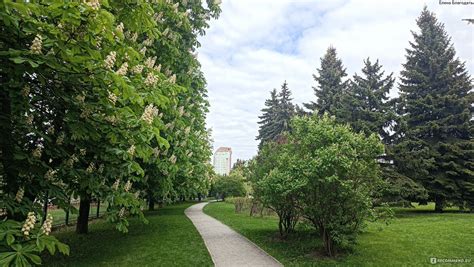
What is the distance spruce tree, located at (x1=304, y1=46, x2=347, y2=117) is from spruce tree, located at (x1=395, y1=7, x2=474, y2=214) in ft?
18.4

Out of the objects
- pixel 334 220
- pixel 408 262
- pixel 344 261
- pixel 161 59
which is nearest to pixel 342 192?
pixel 334 220

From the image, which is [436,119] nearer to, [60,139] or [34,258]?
[60,139]

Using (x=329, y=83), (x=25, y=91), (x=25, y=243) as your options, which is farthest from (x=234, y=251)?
(x=329, y=83)

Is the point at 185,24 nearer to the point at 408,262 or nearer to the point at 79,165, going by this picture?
the point at 79,165

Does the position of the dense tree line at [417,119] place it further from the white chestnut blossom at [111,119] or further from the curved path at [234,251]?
the white chestnut blossom at [111,119]

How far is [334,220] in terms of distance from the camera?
9.34 metres

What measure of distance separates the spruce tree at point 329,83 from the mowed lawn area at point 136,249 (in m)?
19.5

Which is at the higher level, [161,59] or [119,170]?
[161,59]

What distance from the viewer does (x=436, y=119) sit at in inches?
982

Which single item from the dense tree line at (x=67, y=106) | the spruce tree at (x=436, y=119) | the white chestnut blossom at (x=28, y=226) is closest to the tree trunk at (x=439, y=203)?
the spruce tree at (x=436, y=119)

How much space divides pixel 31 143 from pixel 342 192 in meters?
7.27

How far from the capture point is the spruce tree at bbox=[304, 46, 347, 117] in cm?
2994

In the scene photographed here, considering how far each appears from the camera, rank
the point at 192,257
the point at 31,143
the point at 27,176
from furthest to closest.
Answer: the point at 192,257
the point at 31,143
the point at 27,176

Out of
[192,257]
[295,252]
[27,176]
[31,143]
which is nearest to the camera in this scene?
[27,176]
